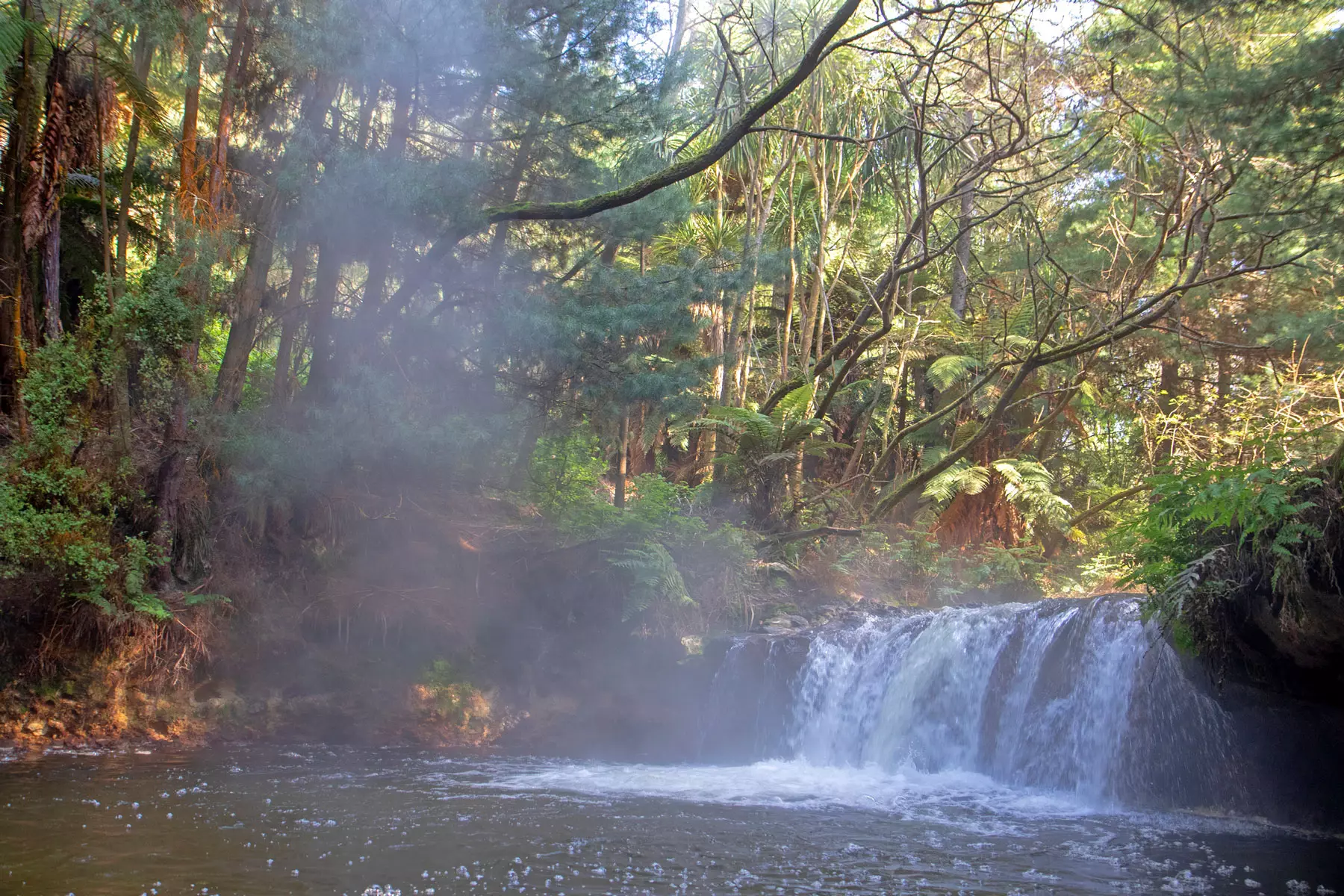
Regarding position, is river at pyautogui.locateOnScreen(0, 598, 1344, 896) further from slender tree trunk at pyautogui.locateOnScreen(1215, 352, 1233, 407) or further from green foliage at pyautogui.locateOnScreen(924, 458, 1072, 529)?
slender tree trunk at pyautogui.locateOnScreen(1215, 352, 1233, 407)

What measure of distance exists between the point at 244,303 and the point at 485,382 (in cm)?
297

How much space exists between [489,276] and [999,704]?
24.7 ft

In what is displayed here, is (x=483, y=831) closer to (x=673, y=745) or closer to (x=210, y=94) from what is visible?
(x=673, y=745)

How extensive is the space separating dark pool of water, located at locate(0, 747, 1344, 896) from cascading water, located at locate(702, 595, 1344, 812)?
47 centimetres

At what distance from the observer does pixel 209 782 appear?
28.2ft

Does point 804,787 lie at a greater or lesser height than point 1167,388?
lesser

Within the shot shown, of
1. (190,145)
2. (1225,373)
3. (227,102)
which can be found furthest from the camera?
(1225,373)

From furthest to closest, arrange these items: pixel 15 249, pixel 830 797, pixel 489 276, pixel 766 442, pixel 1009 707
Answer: pixel 766 442, pixel 489 276, pixel 15 249, pixel 1009 707, pixel 830 797

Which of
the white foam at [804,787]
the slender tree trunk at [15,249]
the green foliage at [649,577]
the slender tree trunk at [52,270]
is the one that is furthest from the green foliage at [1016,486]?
the slender tree trunk at [15,249]

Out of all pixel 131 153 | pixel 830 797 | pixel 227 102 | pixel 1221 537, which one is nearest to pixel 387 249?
pixel 227 102

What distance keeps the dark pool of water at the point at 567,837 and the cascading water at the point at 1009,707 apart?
47 cm

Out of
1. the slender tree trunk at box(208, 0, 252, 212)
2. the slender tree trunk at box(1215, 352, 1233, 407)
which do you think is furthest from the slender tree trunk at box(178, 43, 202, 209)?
the slender tree trunk at box(1215, 352, 1233, 407)

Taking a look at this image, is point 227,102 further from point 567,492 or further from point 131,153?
point 567,492

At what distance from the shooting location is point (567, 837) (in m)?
7.14
